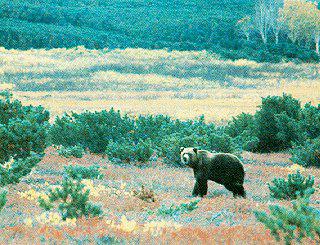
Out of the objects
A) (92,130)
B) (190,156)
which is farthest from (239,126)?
(190,156)

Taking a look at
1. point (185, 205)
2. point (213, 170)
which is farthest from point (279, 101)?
point (185, 205)

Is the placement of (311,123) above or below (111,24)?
below

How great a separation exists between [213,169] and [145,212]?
2.53 meters

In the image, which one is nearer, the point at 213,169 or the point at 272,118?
the point at 213,169

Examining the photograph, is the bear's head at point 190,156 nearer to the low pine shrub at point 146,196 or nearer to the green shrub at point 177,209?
the low pine shrub at point 146,196

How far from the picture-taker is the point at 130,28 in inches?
1713

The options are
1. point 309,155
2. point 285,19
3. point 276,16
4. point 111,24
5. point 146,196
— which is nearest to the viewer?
point 146,196

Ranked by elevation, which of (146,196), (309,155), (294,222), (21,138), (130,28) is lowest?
(309,155)

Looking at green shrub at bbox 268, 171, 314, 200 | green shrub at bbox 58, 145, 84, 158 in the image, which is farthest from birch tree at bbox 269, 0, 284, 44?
green shrub at bbox 268, 171, 314, 200

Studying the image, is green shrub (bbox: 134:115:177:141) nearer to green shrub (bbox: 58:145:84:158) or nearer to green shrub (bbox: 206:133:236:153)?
green shrub (bbox: 206:133:236:153)

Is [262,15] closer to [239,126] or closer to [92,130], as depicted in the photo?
[239,126]

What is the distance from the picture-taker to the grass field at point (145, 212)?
18.7 feet

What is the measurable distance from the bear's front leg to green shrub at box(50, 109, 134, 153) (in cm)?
815

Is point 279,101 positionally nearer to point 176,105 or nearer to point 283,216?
point 176,105
